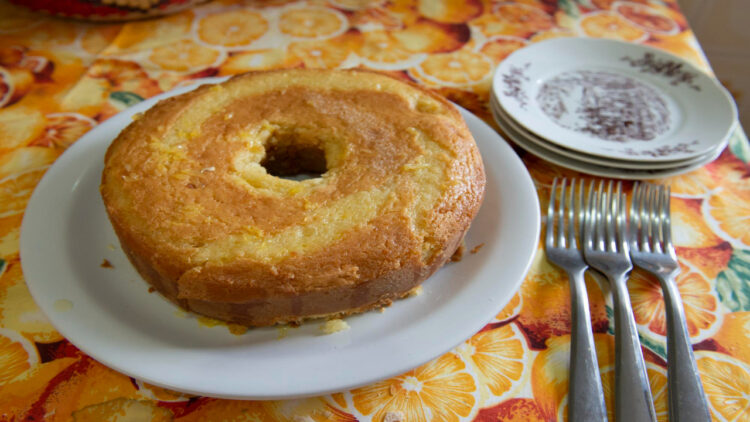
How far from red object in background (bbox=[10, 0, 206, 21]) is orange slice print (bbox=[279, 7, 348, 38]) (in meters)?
0.45

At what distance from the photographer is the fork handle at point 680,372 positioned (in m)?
1.05

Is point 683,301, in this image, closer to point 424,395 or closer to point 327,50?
point 424,395

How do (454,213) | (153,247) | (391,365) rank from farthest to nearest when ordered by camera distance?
(454,213) < (153,247) < (391,365)

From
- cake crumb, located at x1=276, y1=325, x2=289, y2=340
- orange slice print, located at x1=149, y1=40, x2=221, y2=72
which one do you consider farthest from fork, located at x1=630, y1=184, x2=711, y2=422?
orange slice print, located at x1=149, y1=40, x2=221, y2=72

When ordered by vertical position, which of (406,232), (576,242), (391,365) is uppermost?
(406,232)

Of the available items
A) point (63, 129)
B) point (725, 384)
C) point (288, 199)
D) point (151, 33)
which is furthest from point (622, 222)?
point (151, 33)

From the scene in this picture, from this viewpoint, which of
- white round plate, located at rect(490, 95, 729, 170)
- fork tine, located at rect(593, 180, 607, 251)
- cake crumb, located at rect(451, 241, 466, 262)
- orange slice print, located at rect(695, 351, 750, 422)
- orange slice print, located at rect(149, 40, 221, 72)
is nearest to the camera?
orange slice print, located at rect(695, 351, 750, 422)

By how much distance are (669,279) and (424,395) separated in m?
0.69

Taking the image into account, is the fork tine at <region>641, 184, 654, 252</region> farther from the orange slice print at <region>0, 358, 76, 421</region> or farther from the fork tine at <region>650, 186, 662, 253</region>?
the orange slice print at <region>0, 358, 76, 421</region>

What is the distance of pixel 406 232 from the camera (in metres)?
1.18

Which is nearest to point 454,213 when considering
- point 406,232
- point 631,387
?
point 406,232

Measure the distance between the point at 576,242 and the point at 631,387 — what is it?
0.47 m

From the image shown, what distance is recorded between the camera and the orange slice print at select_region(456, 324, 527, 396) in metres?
1.18

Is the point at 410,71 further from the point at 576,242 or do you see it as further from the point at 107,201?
the point at 107,201
